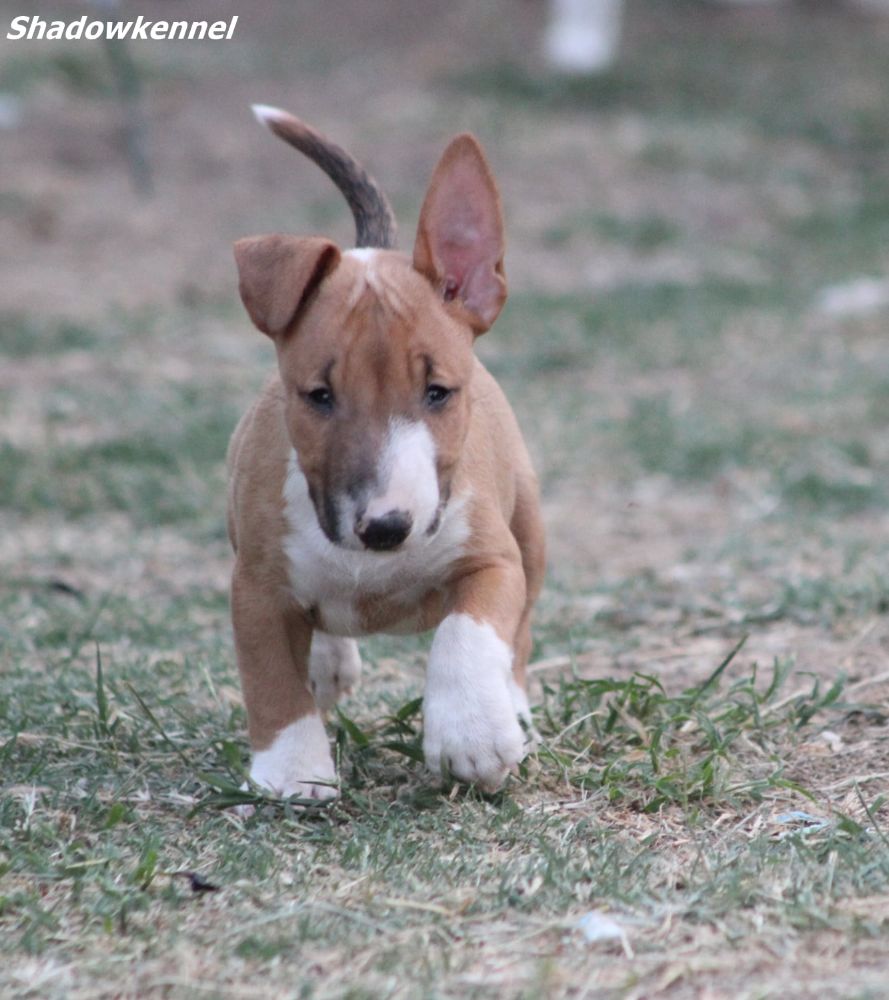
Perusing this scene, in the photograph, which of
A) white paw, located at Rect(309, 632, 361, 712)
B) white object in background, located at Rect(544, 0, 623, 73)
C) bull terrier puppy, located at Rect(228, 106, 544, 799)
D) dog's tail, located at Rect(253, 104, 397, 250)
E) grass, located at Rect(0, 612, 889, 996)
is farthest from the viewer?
white object in background, located at Rect(544, 0, 623, 73)

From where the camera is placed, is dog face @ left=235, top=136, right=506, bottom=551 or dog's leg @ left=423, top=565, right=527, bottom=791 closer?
dog face @ left=235, top=136, right=506, bottom=551

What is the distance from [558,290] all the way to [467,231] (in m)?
8.80

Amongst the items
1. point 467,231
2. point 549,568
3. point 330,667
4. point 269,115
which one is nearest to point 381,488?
point 467,231

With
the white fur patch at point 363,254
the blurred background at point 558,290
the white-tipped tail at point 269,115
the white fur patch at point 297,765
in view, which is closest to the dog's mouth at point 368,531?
the white fur patch at point 297,765

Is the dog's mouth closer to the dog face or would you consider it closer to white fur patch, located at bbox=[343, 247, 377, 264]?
the dog face

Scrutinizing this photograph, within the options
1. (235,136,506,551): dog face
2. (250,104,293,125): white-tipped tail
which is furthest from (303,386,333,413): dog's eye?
(250,104,293,125): white-tipped tail

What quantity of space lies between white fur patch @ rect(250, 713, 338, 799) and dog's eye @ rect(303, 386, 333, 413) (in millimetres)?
733

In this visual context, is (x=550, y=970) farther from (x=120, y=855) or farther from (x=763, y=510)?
(x=763, y=510)

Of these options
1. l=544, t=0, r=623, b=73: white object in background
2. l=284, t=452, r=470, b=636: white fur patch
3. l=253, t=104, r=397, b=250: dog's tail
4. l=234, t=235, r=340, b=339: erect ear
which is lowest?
l=284, t=452, r=470, b=636: white fur patch

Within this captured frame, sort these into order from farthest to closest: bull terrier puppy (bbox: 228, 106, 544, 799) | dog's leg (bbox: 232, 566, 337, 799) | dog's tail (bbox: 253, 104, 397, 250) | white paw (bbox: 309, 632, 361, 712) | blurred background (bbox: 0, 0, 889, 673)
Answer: blurred background (bbox: 0, 0, 889, 673) < white paw (bbox: 309, 632, 361, 712) < dog's tail (bbox: 253, 104, 397, 250) < dog's leg (bbox: 232, 566, 337, 799) < bull terrier puppy (bbox: 228, 106, 544, 799)

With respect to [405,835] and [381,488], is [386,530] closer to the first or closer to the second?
[381,488]

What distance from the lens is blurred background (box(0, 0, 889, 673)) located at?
6297 millimetres

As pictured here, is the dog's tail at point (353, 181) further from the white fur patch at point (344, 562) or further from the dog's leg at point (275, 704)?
the dog's leg at point (275, 704)

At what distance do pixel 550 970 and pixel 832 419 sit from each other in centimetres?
630
